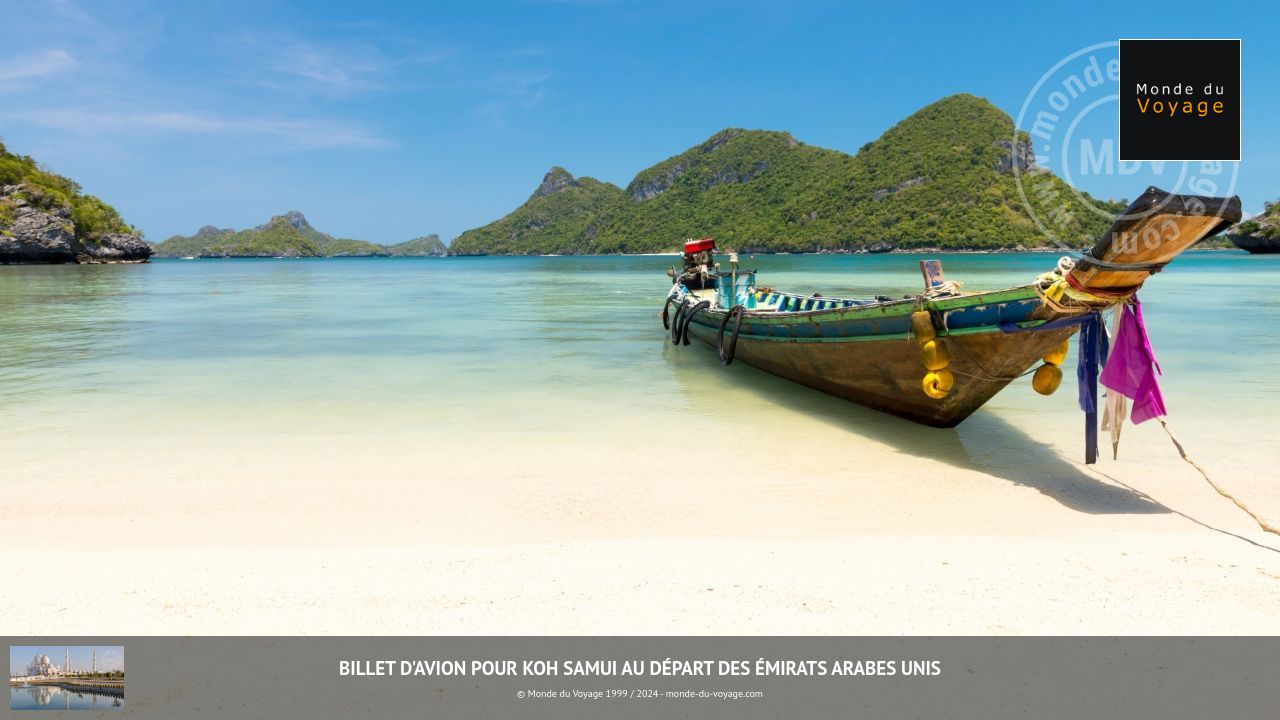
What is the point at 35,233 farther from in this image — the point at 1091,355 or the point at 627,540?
the point at 1091,355

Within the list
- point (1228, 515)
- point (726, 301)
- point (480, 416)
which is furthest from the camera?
point (726, 301)

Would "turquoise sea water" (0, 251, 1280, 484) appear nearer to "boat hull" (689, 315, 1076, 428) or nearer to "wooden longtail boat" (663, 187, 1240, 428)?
"boat hull" (689, 315, 1076, 428)

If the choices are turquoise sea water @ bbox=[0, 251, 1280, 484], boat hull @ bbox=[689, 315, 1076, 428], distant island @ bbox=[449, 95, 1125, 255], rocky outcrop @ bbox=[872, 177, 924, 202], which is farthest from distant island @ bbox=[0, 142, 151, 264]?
rocky outcrop @ bbox=[872, 177, 924, 202]

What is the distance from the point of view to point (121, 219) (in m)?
98.3

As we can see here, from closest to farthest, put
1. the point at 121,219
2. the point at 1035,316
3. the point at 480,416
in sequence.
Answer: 1. the point at 1035,316
2. the point at 480,416
3. the point at 121,219

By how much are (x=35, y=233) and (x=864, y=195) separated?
126238 mm

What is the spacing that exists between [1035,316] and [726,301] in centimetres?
1037

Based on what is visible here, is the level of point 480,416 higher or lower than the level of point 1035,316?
lower

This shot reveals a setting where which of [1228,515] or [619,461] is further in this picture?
[619,461]

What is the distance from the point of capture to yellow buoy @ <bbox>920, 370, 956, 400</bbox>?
6770 millimetres
